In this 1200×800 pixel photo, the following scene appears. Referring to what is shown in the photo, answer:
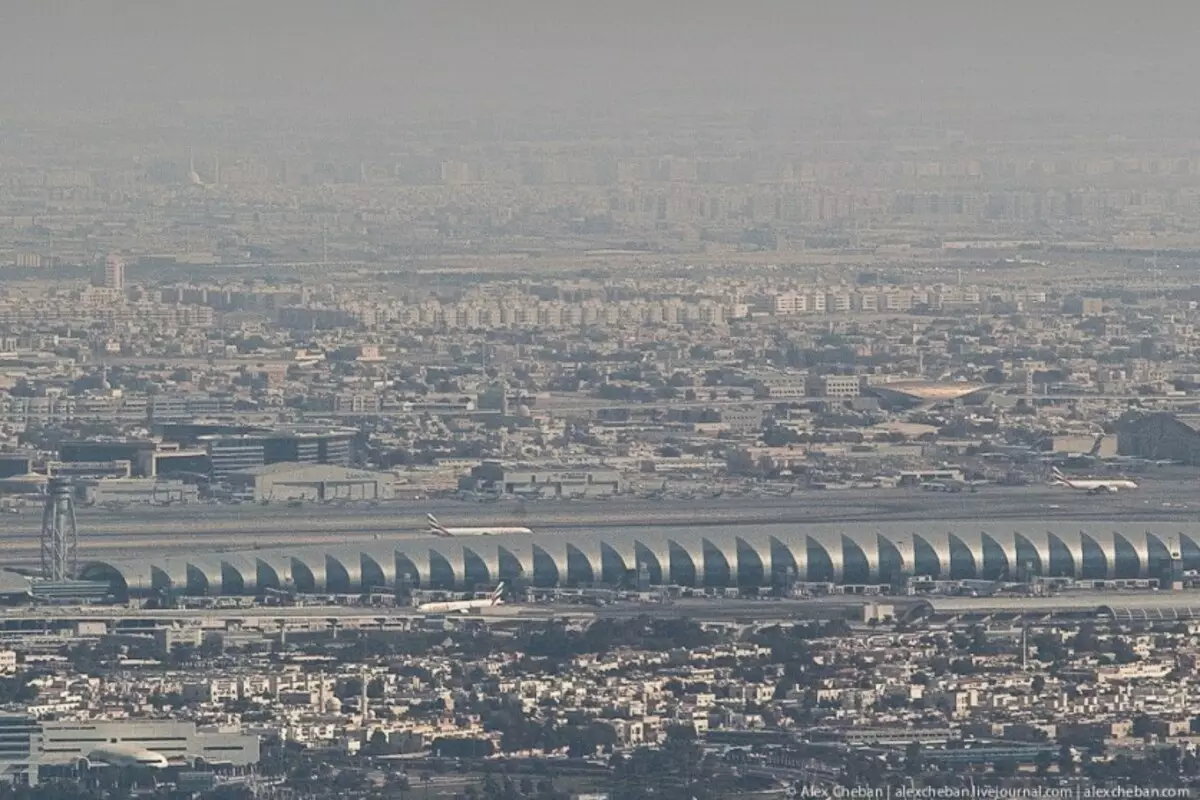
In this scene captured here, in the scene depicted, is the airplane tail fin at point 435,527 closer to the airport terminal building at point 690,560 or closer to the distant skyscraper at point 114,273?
the airport terminal building at point 690,560

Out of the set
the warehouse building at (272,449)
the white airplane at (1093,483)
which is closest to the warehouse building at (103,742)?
the white airplane at (1093,483)

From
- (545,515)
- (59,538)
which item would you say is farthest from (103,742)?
(545,515)

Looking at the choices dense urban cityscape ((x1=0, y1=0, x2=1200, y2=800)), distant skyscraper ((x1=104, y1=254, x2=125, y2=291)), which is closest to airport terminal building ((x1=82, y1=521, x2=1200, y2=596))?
dense urban cityscape ((x1=0, y1=0, x2=1200, y2=800))

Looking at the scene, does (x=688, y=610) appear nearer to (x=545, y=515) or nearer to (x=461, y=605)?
(x=461, y=605)

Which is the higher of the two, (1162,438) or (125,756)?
(1162,438)

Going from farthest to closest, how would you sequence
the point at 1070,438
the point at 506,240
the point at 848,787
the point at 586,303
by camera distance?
the point at 506,240 < the point at 586,303 < the point at 1070,438 < the point at 848,787

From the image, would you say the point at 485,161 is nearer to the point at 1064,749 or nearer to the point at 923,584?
the point at 923,584

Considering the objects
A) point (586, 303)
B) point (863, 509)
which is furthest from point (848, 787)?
point (586, 303)


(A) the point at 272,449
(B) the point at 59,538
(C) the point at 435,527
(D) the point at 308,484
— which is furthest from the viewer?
(A) the point at 272,449
